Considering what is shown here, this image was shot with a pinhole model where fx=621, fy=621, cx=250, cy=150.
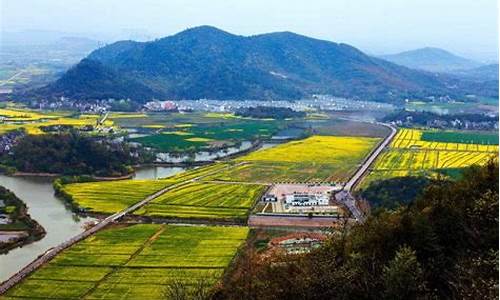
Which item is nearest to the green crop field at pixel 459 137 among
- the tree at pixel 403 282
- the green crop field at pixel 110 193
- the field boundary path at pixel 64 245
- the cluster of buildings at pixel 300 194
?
the cluster of buildings at pixel 300 194

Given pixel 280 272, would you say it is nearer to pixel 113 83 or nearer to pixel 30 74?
pixel 113 83

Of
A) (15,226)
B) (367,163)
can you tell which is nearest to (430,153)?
(367,163)

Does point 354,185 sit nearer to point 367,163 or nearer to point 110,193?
point 367,163

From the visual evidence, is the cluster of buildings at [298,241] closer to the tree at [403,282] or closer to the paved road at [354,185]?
the paved road at [354,185]

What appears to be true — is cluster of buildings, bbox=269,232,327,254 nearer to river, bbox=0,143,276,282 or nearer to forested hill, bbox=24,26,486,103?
river, bbox=0,143,276,282

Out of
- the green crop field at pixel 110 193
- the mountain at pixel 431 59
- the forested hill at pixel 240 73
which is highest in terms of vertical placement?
the mountain at pixel 431 59

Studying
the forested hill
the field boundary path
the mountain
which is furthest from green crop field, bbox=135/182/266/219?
the mountain
